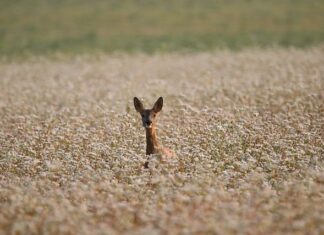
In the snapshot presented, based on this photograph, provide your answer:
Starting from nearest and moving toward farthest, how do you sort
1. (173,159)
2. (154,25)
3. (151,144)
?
(173,159) → (151,144) → (154,25)

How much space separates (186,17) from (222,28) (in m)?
5.34

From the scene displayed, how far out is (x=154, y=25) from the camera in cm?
4122

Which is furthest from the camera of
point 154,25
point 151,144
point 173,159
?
point 154,25

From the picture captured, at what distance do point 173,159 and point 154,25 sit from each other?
31807 mm

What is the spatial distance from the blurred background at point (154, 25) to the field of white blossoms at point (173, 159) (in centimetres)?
1354

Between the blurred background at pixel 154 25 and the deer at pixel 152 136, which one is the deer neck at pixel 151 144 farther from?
the blurred background at pixel 154 25

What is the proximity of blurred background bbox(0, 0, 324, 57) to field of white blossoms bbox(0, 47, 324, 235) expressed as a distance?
44.4 ft

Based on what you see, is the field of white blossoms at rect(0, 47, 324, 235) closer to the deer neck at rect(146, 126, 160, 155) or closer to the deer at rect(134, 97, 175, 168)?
the deer at rect(134, 97, 175, 168)

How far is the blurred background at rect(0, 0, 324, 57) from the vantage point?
34.2m

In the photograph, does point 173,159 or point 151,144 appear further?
point 151,144

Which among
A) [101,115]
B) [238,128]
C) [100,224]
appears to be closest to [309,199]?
[100,224]

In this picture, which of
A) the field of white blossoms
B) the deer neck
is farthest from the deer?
the field of white blossoms

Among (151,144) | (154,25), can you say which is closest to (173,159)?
(151,144)

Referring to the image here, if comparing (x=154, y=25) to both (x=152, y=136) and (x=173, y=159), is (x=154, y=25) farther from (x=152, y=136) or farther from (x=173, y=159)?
(x=173, y=159)
